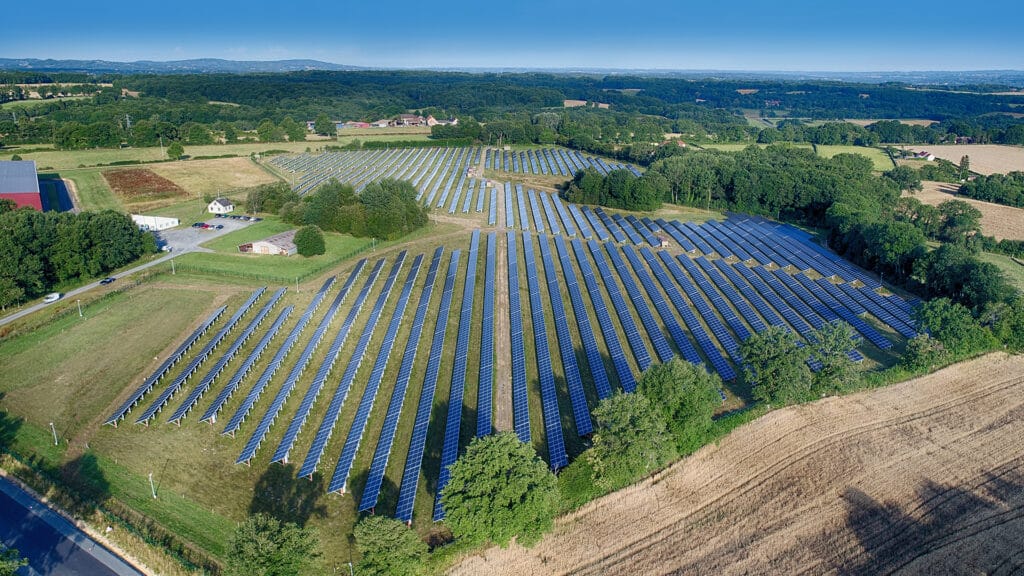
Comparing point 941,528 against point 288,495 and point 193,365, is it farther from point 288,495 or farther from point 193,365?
point 193,365

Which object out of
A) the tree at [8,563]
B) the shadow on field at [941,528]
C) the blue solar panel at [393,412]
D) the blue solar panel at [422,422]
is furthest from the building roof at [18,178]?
the shadow on field at [941,528]

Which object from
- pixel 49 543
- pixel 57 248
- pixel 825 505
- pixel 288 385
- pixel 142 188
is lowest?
pixel 825 505

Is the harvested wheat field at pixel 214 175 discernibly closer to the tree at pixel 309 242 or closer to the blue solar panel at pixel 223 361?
the tree at pixel 309 242

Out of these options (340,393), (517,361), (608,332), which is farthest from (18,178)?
(608,332)

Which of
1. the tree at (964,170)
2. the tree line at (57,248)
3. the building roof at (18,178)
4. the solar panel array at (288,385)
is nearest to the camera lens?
the solar panel array at (288,385)

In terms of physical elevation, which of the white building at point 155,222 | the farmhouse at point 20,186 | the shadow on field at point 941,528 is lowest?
the shadow on field at point 941,528

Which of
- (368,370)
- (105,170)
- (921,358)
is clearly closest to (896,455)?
(921,358)
